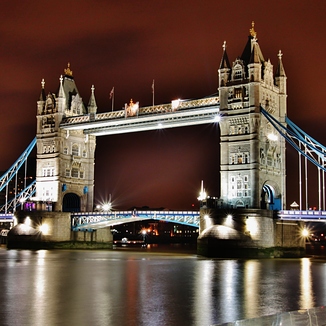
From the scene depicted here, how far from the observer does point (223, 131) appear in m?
50.4

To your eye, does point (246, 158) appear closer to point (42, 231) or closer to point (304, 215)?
point (304, 215)

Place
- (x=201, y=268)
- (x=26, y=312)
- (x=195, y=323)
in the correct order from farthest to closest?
(x=201, y=268)
(x=26, y=312)
(x=195, y=323)

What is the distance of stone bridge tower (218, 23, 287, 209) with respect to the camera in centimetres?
4838

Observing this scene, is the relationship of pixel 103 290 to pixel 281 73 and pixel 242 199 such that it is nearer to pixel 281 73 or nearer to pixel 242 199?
pixel 242 199

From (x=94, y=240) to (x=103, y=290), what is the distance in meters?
41.8

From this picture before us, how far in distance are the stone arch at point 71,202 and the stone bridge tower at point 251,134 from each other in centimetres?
1994

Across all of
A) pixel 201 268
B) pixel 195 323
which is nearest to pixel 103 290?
pixel 195 323

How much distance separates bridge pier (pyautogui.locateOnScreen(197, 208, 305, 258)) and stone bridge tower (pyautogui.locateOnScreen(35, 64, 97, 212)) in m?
19.6

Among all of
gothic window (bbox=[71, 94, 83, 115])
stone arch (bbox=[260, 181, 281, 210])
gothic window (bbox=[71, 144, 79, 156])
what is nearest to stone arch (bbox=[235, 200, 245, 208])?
stone arch (bbox=[260, 181, 281, 210])

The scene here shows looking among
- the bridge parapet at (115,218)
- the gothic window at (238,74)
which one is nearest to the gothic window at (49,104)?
the bridge parapet at (115,218)

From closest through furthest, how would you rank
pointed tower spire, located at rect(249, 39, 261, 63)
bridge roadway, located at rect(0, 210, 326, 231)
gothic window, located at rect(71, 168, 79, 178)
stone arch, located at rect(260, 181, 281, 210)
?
bridge roadway, located at rect(0, 210, 326, 231), pointed tower spire, located at rect(249, 39, 261, 63), stone arch, located at rect(260, 181, 281, 210), gothic window, located at rect(71, 168, 79, 178)

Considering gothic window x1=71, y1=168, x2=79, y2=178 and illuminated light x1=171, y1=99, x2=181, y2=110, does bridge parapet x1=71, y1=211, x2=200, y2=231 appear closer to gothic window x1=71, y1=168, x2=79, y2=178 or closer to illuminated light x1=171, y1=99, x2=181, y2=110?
gothic window x1=71, y1=168, x2=79, y2=178

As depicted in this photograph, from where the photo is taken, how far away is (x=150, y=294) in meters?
22.4

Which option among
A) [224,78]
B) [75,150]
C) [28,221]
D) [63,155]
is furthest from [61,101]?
[224,78]
